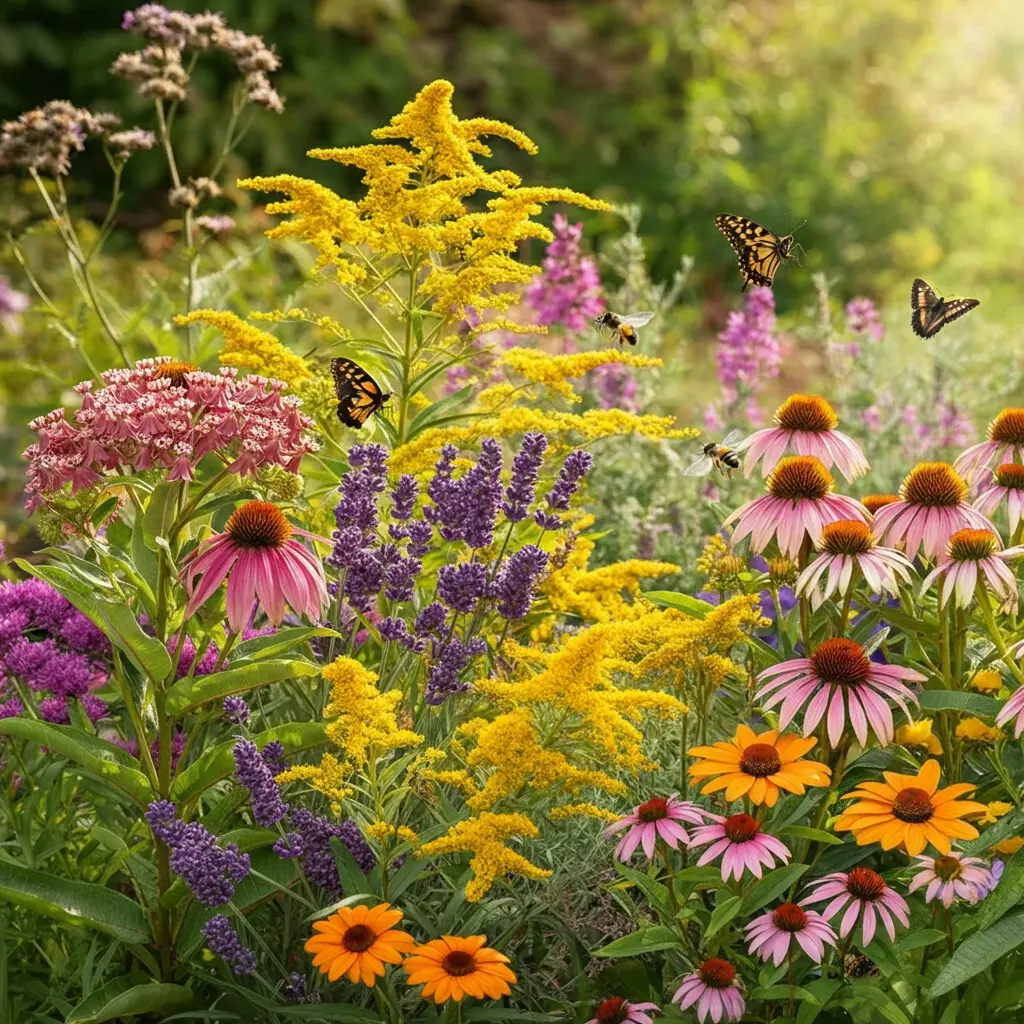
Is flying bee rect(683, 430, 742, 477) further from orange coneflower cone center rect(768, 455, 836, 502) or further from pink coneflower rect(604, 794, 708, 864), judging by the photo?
pink coneflower rect(604, 794, 708, 864)

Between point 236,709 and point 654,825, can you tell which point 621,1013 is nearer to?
point 654,825

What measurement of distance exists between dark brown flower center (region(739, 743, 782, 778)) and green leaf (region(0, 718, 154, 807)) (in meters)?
1.10

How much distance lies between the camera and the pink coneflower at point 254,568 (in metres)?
2.57

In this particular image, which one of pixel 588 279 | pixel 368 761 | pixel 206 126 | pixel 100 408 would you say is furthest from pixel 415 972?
pixel 206 126

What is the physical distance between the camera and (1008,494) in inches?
111

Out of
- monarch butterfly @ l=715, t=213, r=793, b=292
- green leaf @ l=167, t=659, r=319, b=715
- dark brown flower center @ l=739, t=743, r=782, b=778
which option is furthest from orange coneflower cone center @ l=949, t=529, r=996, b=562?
monarch butterfly @ l=715, t=213, r=793, b=292

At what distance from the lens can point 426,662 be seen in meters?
2.97

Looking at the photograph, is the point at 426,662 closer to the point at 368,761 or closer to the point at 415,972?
the point at 368,761

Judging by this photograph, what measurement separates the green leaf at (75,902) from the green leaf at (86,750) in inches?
7.3

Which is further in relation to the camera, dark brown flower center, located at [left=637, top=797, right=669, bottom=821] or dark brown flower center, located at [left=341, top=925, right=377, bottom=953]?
dark brown flower center, located at [left=637, top=797, right=669, bottom=821]

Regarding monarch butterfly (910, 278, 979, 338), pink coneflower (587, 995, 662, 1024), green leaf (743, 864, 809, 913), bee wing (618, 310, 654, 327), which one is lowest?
pink coneflower (587, 995, 662, 1024)

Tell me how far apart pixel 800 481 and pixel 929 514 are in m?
0.24

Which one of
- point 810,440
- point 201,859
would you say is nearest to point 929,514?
point 810,440

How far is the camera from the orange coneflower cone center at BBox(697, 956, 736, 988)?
2.35m
